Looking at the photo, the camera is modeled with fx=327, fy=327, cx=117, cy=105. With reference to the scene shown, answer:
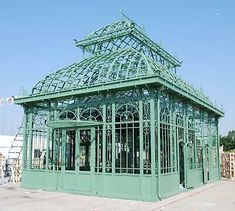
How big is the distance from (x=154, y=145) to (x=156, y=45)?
762 cm

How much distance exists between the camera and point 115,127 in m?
13.4

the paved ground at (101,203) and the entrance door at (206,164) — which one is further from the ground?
the entrance door at (206,164)

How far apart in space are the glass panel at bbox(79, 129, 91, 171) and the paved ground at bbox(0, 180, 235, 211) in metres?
1.66

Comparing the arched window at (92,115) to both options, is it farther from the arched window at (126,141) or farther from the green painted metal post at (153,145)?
the green painted metal post at (153,145)

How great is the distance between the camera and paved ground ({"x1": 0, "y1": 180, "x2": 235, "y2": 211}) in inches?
425

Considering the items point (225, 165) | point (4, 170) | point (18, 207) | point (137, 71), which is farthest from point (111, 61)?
point (225, 165)

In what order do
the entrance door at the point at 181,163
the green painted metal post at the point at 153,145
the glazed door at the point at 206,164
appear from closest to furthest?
the green painted metal post at the point at 153,145
the entrance door at the point at 181,163
the glazed door at the point at 206,164

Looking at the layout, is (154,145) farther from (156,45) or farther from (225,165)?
(225,165)

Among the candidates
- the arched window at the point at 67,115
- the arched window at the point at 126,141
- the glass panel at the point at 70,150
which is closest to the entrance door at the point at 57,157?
the glass panel at the point at 70,150

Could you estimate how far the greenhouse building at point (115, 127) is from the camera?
12680 millimetres

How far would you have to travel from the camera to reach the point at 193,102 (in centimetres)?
1678

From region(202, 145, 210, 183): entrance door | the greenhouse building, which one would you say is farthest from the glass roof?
region(202, 145, 210, 183): entrance door

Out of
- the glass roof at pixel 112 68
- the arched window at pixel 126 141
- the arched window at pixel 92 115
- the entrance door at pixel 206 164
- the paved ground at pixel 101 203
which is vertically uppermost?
the glass roof at pixel 112 68

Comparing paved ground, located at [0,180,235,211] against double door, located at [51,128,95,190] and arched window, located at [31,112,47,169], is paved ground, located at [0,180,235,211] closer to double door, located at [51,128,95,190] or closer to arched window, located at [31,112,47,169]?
double door, located at [51,128,95,190]
